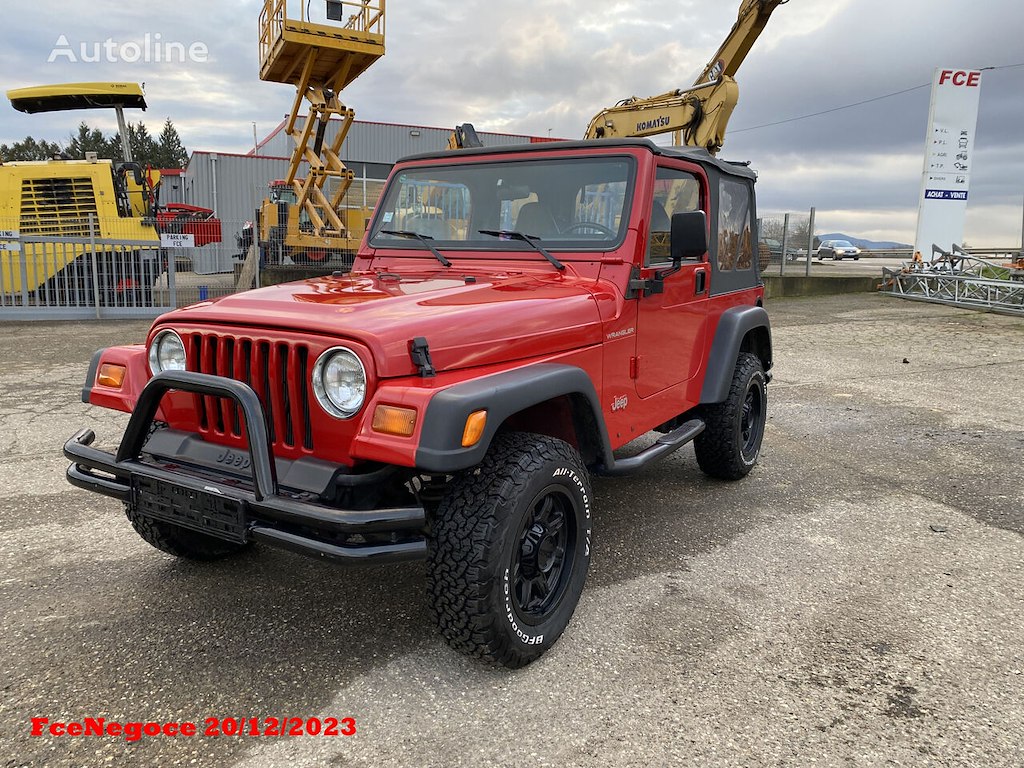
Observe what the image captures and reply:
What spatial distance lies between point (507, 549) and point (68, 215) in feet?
43.1

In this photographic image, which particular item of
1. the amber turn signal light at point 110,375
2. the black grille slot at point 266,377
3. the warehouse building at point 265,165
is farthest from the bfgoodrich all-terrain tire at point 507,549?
the warehouse building at point 265,165

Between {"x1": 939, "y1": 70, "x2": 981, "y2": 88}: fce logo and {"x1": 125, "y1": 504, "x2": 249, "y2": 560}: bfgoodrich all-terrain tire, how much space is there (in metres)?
19.0

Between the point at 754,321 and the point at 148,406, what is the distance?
3.60 m

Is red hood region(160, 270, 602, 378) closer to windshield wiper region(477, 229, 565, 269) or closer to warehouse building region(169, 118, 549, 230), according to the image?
windshield wiper region(477, 229, 565, 269)

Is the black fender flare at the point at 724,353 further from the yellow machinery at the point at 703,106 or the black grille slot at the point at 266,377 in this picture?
the yellow machinery at the point at 703,106

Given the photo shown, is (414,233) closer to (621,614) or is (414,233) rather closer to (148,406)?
(148,406)

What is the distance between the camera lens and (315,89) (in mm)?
14648

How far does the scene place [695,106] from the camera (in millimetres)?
9523

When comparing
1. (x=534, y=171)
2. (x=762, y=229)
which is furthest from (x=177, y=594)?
(x=762, y=229)

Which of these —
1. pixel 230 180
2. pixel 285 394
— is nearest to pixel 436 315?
pixel 285 394

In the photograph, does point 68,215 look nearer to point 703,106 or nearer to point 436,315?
point 703,106

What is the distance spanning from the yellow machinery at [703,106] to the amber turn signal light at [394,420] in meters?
7.83

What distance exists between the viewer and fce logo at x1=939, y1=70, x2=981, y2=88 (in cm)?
1661

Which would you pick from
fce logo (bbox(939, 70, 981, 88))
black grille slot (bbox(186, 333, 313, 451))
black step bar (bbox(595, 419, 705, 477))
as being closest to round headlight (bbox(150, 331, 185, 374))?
black grille slot (bbox(186, 333, 313, 451))
